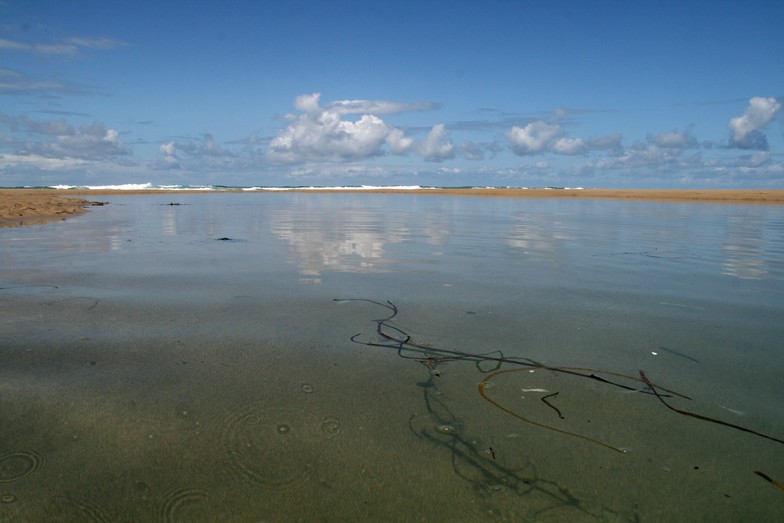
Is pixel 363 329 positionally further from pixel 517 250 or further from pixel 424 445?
pixel 517 250

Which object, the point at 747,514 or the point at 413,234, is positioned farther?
the point at 413,234

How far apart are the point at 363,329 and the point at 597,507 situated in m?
2.67

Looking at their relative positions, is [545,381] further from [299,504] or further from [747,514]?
[299,504]

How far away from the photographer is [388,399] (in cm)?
307

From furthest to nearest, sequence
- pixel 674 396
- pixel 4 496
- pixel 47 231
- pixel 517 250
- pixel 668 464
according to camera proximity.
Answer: pixel 47 231 < pixel 517 250 < pixel 674 396 < pixel 668 464 < pixel 4 496

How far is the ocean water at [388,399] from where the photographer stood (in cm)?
219

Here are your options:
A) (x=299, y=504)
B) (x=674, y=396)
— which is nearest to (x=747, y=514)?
(x=674, y=396)

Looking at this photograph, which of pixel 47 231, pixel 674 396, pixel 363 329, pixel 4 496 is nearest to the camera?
pixel 4 496

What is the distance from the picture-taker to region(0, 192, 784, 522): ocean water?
2186 millimetres

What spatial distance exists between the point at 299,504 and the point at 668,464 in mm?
1851

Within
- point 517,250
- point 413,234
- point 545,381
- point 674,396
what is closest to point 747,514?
point 674,396

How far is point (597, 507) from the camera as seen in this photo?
2.14 metres

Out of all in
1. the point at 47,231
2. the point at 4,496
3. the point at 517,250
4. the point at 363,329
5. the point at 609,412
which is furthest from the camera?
the point at 47,231

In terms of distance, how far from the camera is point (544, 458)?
2461 mm
